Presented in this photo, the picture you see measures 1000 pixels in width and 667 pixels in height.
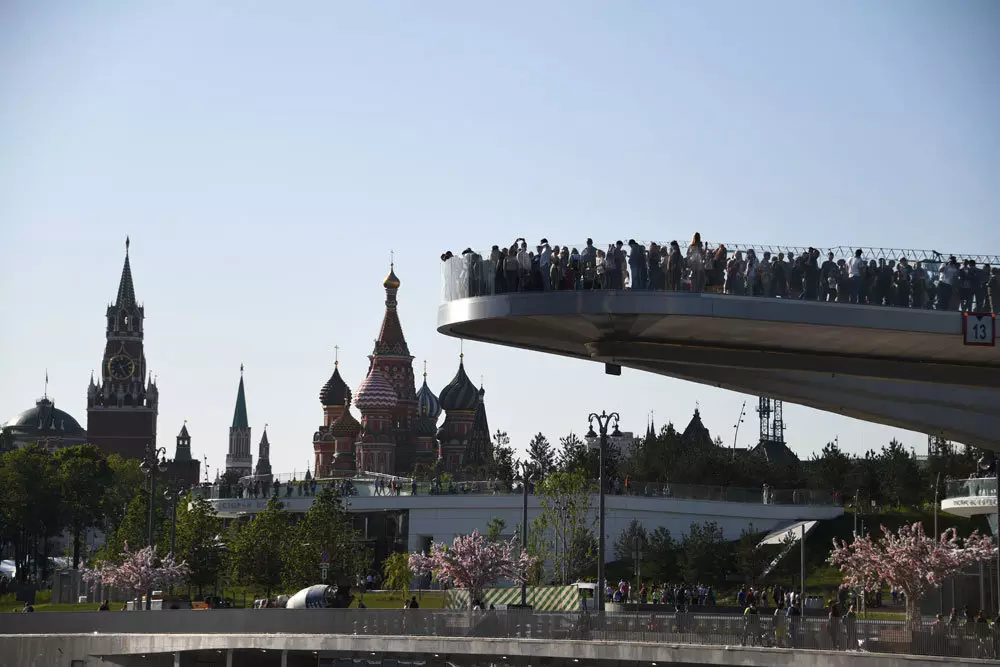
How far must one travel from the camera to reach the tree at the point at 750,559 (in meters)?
85.3

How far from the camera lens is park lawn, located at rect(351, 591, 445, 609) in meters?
66.9

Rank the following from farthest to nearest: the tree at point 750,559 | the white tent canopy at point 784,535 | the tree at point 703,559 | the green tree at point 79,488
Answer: the green tree at point 79,488 → the white tent canopy at point 784,535 → the tree at point 750,559 → the tree at point 703,559

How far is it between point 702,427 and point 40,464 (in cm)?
6773

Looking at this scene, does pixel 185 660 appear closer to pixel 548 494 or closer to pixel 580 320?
pixel 580 320

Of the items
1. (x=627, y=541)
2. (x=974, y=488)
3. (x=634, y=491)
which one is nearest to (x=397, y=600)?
(x=627, y=541)

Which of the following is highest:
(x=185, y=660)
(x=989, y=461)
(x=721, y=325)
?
(x=721, y=325)

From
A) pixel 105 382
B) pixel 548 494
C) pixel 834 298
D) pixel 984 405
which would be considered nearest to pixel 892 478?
pixel 548 494

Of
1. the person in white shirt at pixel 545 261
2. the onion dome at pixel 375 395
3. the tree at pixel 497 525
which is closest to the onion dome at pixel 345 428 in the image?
the onion dome at pixel 375 395

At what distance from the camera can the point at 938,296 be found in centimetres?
4016

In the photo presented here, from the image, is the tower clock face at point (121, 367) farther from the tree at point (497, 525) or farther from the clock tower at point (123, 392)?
the tree at point (497, 525)

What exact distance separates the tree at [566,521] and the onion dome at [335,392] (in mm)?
79750

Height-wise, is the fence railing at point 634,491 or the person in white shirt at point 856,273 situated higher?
the person in white shirt at point 856,273

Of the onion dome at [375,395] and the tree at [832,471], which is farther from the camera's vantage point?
the onion dome at [375,395]

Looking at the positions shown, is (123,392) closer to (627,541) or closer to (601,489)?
(627,541)
